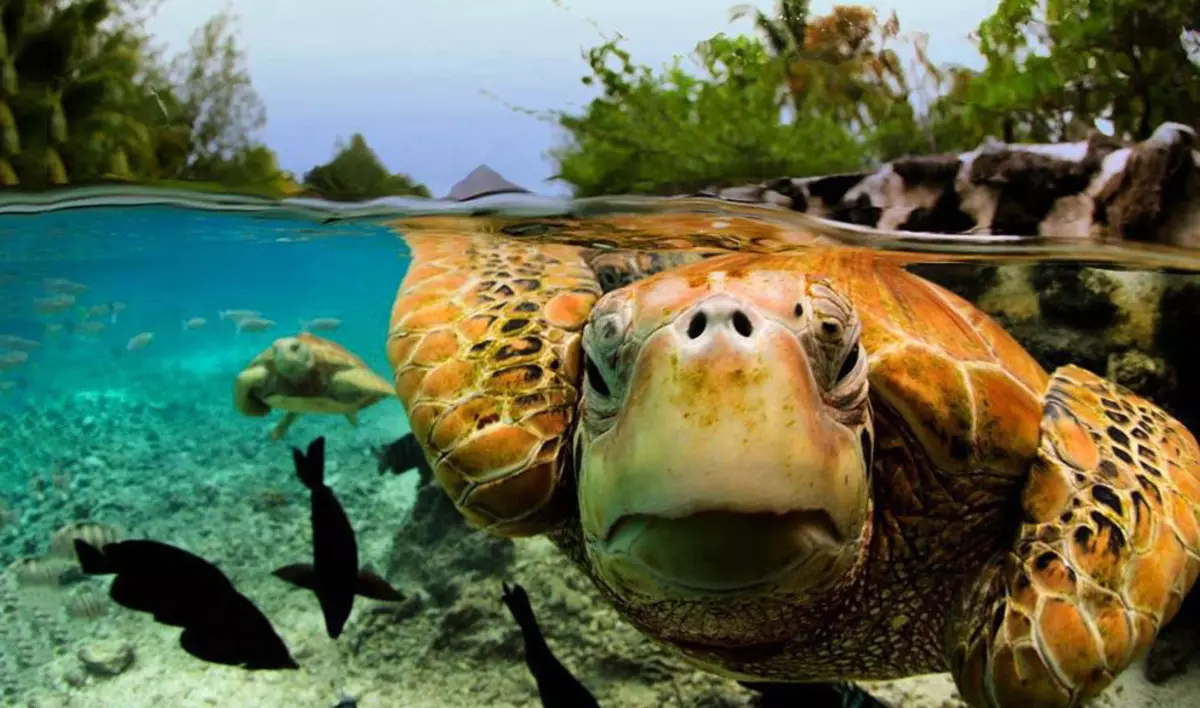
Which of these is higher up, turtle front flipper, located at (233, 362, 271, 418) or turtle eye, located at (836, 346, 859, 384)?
turtle eye, located at (836, 346, 859, 384)

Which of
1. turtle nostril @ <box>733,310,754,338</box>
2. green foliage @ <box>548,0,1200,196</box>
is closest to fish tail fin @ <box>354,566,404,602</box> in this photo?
green foliage @ <box>548,0,1200,196</box>

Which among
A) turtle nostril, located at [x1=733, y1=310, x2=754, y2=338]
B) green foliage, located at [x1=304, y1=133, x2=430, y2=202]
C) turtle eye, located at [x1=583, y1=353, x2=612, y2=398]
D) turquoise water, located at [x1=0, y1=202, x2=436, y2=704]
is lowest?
turquoise water, located at [x1=0, y1=202, x2=436, y2=704]

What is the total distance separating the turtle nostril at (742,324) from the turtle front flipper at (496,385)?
105 cm

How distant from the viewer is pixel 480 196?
4039 millimetres

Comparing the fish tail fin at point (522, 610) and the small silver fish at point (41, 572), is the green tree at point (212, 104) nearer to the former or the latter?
the fish tail fin at point (522, 610)

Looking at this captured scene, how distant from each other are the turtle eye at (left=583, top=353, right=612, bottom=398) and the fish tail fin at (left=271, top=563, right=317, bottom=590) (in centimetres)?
271

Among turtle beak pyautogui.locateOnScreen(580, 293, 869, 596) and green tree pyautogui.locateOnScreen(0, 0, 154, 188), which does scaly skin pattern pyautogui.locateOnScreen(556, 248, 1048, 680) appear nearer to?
turtle beak pyautogui.locateOnScreen(580, 293, 869, 596)

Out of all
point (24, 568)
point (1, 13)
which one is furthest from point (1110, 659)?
point (24, 568)

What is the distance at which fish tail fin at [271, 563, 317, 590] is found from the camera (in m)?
4.01

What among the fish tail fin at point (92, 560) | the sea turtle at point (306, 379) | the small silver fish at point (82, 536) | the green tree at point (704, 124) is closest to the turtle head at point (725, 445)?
the green tree at point (704, 124)

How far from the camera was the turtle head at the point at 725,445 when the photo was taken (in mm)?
1504

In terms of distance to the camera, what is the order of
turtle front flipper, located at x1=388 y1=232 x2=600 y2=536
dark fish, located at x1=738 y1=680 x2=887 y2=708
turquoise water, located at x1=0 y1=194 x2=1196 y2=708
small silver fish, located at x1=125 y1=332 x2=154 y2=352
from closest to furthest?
turtle front flipper, located at x1=388 y1=232 x2=600 y2=536 → dark fish, located at x1=738 y1=680 x2=887 y2=708 → turquoise water, located at x1=0 y1=194 x2=1196 y2=708 → small silver fish, located at x1=125 y1=332 x2=154 y2=352

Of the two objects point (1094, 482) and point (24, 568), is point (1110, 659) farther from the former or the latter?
point (24, 568)

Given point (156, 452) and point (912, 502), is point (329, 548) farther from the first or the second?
point (156, 452)
